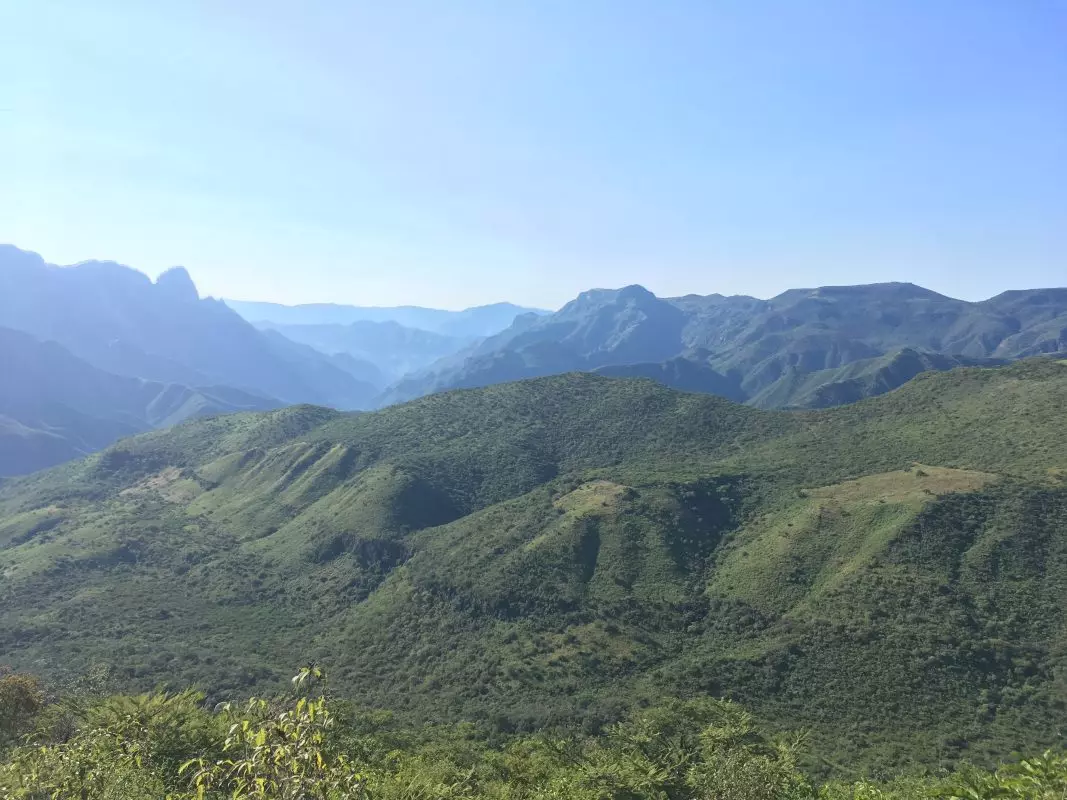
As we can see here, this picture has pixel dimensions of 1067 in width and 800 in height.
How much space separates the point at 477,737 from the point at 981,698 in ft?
181

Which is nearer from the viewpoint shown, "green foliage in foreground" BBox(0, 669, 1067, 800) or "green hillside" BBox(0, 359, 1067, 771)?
"green foliage in foreground" BBox(0, 669, 1067, 800)

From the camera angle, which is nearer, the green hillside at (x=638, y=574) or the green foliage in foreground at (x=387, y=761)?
the green foliage in foreground at (x=387, y=761)

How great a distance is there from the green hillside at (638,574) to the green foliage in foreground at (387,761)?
14.5 metres

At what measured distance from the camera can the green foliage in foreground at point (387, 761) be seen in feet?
38.2

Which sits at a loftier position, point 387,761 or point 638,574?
point 387,761

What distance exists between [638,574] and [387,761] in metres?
60.1

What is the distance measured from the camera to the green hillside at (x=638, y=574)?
69438 mm

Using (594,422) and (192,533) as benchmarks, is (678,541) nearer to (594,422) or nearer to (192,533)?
(594,422)

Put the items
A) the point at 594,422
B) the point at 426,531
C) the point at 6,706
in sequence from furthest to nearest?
the point at 594,422, the point at 426,531, the point at 6,706

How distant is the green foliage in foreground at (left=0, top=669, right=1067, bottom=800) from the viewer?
11641 mm

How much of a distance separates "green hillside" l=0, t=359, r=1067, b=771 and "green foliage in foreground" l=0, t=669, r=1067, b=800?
14.5 meters

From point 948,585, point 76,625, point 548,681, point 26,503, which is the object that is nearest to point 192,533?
point 76,625

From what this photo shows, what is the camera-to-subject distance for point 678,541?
4109 inches

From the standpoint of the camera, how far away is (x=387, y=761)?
44594 millimetres
